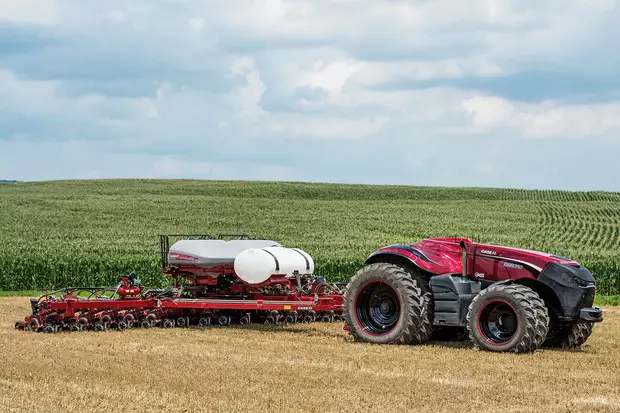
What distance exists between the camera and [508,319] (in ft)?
44.1

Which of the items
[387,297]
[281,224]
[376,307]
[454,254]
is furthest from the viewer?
[281,224]

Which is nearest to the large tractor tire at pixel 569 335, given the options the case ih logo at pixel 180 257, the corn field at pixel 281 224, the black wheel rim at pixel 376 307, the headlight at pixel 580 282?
the headlight at pixel 580 282

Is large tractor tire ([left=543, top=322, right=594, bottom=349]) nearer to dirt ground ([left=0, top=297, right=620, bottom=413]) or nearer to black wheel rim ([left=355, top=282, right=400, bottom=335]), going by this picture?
dirt ground ([left=0, top=297, right=620, bottom=413])

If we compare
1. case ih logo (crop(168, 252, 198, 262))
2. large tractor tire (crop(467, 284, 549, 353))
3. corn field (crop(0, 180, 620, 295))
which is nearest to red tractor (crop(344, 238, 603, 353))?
large tractor tire (crop(467, 284, 549, 353))

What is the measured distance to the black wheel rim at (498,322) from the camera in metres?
13.4

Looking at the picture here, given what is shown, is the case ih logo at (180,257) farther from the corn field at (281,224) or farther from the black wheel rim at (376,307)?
the corn field at (281,224)

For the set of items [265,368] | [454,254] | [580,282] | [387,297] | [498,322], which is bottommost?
[265,368]

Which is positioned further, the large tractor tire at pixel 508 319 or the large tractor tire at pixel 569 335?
the large tractor tire at pixel 569 335

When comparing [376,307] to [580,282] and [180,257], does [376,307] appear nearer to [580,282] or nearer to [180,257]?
[580,282]

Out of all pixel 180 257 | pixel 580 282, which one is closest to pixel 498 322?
pixel 580 282

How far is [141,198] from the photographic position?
66.2 m

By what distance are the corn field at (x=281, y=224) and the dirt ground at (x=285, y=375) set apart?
51.6ft

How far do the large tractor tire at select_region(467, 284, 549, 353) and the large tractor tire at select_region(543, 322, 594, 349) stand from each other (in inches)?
39.3

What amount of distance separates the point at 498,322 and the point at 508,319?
15cm
